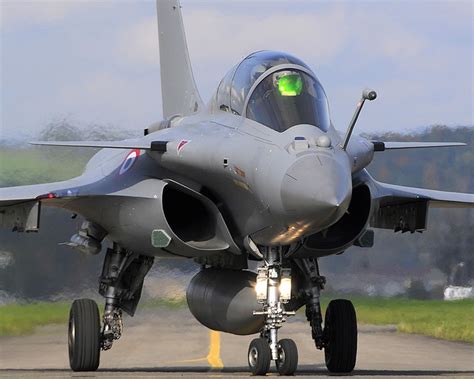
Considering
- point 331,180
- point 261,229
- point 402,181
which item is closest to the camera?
point 331,180

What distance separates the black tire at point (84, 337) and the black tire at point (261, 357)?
283 centimetres

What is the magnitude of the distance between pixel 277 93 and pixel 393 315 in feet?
25.7

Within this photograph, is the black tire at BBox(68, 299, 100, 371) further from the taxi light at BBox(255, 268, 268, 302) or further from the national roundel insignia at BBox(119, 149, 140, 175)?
the taxi light at BBox(255, 268, 268, 302)

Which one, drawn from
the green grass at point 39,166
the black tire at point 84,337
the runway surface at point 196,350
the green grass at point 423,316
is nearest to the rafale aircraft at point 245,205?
the black tire at point 84,337

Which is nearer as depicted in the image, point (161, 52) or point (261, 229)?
point (261, 229)

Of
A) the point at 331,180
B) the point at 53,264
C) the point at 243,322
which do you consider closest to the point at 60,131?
the point at 53,264

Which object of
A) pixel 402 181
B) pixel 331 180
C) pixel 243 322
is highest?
pixel 402 181

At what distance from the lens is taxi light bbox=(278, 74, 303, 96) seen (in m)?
14.3

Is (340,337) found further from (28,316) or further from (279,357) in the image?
(28,316)

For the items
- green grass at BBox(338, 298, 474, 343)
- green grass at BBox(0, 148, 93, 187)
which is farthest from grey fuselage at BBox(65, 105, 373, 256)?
green grass at BBox(338, 298, 474, 343)

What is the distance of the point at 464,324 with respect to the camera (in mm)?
21453

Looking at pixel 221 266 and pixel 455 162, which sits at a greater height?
pixel 455 162

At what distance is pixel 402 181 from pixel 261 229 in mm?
8744

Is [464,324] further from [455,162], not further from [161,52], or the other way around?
[161,52]
